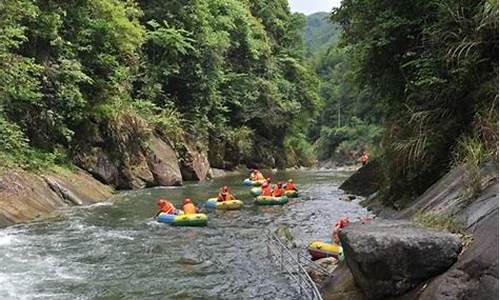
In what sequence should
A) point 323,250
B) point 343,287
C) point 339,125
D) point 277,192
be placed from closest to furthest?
point 343,287 < point 323,250 < point 277,192 < point 339,125

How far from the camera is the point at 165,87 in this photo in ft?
97.0

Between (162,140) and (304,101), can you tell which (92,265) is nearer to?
(162,140)

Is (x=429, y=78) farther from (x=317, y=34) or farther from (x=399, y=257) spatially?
(x=317, y=34)

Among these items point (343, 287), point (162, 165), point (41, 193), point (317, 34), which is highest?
point (317, 34)

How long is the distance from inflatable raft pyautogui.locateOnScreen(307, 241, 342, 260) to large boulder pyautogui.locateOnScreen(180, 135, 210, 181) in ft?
56.2

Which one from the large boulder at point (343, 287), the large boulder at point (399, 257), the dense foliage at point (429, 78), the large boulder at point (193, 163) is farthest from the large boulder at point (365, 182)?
the large boulder at point (399, 257)

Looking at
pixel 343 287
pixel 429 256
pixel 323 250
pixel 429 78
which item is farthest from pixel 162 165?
pixel 429 256

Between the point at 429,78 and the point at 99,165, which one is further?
the point at 99,165

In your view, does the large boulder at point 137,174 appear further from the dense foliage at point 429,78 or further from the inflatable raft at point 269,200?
the dense foliage at point 429,78

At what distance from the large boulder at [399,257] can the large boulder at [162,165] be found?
18382 mm

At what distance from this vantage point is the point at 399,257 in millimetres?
5305

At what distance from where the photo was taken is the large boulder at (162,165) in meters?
23.5

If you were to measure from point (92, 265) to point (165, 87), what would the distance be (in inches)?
817

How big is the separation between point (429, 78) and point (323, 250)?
3379 millimetres
